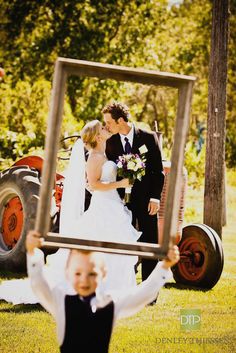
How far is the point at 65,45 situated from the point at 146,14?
222 cm

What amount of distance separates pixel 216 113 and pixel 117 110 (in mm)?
2548

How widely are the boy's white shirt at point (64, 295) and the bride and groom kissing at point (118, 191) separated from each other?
2960mm

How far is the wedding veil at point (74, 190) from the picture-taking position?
274 inches

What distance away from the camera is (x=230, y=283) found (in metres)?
7.90

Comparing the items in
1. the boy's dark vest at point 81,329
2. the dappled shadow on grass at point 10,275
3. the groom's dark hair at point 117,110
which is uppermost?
the groom's dark hair at point 117,110

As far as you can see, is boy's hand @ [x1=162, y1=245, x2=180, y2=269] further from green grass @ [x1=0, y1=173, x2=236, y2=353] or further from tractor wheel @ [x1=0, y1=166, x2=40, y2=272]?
tractor wheel @ [x1=0, y1=166, x2=40, y2=272]

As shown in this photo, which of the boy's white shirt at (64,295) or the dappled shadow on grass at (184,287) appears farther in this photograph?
the dappled shadow on grass at (184,287)

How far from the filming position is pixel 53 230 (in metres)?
7.78

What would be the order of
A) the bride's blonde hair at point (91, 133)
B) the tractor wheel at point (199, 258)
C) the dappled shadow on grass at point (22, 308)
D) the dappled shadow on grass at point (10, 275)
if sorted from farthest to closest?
the dappled shadow on grass at point (10, 275) < the tractor wheel at point (199, 258) < the bride's blonde hair at point (91, 133) < the dappled shadow on grass at point (22, 308)

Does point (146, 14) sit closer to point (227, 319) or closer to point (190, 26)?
point (190, 26)

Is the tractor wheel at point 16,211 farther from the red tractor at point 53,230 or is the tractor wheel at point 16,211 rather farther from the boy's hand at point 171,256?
the boy's hand at point 171,256

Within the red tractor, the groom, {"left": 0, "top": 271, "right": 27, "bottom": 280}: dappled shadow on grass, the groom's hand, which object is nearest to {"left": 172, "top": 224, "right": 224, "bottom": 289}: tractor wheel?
the red tractor

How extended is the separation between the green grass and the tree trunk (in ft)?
5.52
